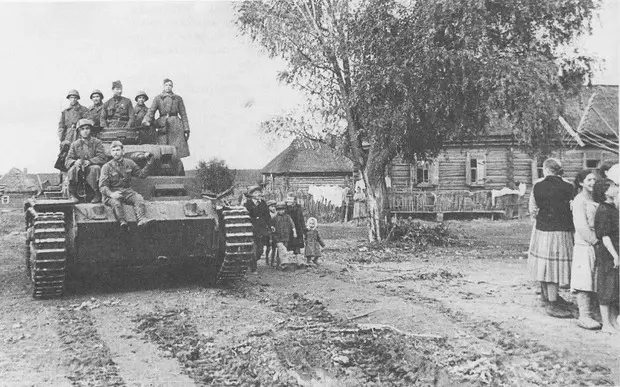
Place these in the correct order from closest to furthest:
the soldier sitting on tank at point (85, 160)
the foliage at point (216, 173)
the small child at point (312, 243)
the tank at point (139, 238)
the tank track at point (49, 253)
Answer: the tank track at point (49, 253) < the tank at point (139, 238) < the soldier sitting on tank at point (85, 160) < the small child at point (312, 243) < the foliage at point (216, 173)

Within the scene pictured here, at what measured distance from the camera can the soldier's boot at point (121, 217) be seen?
9.03 meters

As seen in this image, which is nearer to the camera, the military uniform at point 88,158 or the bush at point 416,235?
the military uniform at point 88,158

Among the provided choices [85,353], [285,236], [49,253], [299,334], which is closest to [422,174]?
[285,236]

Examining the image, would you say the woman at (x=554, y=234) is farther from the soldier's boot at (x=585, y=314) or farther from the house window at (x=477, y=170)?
the house window at (x=477, y=170)

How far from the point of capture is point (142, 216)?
9133 millimetres

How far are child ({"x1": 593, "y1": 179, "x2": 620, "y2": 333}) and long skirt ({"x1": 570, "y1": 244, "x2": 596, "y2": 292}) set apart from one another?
155mm

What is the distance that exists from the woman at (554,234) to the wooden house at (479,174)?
20.1 meters

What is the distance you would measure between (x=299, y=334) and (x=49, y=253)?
3.87m

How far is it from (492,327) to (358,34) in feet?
31.6

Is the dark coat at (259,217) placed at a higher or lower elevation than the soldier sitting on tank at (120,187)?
lower

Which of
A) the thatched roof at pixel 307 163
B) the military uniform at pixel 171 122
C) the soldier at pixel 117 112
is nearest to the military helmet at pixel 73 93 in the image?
the soldier at pixel 117 112

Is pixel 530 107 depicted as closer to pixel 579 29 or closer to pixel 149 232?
pixel 579 29

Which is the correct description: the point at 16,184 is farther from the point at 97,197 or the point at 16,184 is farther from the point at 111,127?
the point at 97,197

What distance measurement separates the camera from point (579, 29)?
14.4m
